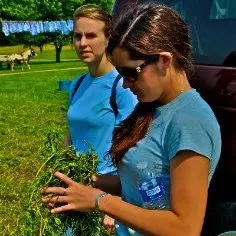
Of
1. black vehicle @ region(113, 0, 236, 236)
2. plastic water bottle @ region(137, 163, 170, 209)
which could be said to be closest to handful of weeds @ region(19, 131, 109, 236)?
plastic water bottle @ region(137, 163, 170, 209)

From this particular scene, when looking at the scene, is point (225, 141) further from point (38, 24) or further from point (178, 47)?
point (38, 24)

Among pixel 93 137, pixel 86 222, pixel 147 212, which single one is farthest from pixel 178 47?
pixel 93 137

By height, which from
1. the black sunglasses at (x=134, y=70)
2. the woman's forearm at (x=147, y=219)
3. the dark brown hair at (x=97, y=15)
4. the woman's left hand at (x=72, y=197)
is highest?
the black sunglasses at (x=134, y=70)

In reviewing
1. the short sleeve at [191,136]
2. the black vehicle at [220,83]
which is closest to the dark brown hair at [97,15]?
the black vehicle at [220,83]

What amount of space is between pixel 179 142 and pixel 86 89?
5.25 feet

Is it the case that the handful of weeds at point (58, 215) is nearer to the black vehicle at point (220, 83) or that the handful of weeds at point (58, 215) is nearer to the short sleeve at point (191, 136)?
the short sleeve at point (191, 136)

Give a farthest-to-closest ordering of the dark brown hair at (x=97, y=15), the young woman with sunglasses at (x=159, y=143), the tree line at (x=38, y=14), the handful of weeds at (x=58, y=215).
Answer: the tree line at (x=38, y=14) < the dark brown hair at (x=97, y=15) < the handful of weeds at (x=58, y=215) < the young woman with sunglasses at (x=159, y=143)

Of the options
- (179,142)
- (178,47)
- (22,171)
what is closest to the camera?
(179,142)

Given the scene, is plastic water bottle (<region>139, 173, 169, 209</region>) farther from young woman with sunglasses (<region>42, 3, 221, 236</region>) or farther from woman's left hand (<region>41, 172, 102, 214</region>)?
woman's left hand (<region>41, 172, 102, 214</region>)

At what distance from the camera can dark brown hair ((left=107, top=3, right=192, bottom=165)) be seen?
80.8 inches

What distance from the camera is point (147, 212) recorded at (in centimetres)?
198

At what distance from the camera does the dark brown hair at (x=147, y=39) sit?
205 cm

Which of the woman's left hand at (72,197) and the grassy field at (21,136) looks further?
the grassy field at (21,136)

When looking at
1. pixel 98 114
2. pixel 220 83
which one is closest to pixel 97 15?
pixel 98 114
